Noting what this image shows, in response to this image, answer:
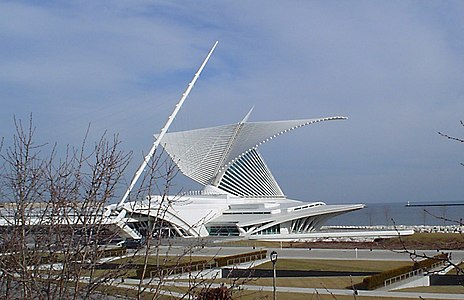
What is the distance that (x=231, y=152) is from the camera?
202 ft

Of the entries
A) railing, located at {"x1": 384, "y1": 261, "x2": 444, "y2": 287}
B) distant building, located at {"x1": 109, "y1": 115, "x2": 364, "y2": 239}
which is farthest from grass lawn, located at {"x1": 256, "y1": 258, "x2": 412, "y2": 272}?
distant building, located at {"x1": 109, "y1": 115, "x2": 364, "y2": 239}

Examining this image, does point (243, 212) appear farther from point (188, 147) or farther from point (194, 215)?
point (188, 147)

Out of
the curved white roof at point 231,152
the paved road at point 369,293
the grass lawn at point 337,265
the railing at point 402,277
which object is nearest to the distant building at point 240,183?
the curved white roof at point 231,152

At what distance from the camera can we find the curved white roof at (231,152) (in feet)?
201

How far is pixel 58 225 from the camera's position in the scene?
17.1 feet

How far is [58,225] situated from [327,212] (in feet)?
164

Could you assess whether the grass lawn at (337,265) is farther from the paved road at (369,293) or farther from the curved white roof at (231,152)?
the curved white roof at (231,152)

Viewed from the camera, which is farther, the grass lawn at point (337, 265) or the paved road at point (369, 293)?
the grass lawn at point (337, 265)

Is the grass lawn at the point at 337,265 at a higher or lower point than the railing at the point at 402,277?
higher

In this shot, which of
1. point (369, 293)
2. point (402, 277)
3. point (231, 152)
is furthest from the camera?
point (231, 152)

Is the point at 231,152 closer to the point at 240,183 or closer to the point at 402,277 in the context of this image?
the point at 240,183

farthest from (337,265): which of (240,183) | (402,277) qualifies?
(240,183)

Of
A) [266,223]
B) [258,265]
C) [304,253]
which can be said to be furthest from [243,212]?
[258,265]

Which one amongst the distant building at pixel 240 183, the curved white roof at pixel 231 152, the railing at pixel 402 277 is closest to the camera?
the railing at pixel 402 277
